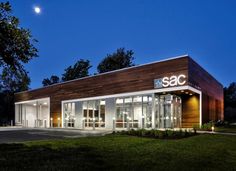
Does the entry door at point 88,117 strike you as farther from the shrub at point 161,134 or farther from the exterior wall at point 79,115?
the shrub at point 161,134

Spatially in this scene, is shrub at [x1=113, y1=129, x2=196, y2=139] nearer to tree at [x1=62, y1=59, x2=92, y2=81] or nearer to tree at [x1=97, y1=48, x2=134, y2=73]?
tree at [x1=97, y1=48, x2=134, y2=73]

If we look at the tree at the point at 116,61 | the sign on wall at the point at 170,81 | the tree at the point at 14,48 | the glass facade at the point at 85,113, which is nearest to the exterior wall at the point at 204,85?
the sign on wall at the point at 170,81

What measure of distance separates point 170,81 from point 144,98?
138 inches

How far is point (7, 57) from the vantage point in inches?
345

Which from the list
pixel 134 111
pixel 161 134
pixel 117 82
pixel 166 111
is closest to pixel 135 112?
pixel 134 111

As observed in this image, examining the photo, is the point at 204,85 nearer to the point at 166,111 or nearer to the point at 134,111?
the point at 166,111

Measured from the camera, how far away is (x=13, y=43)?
8.84m

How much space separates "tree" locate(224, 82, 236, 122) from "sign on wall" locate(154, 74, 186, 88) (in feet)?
98.3

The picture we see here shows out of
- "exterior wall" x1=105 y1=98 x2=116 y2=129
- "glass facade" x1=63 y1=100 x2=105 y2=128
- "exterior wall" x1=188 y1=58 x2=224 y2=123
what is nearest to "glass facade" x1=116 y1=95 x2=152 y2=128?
"exterior wall" x1=105 y1=98 x2=116 y2=129

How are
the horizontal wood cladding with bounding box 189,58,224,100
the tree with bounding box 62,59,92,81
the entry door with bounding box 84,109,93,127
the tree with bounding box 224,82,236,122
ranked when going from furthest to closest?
the tree with bounding box 62,59,92,81 < the tree with bounding box 224,82,236,122 < the entry door with bounding box 84,109,93,127 < the horizontal wood cladding with bounding box 189,58,224,100

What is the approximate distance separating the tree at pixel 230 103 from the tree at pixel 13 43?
1777 inches

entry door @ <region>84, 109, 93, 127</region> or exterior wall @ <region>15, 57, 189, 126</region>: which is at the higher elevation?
exterior wall @ <region>15, 57, 189, 126</region>

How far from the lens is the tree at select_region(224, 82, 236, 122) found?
5034cm

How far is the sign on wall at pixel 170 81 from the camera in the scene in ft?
71.1
